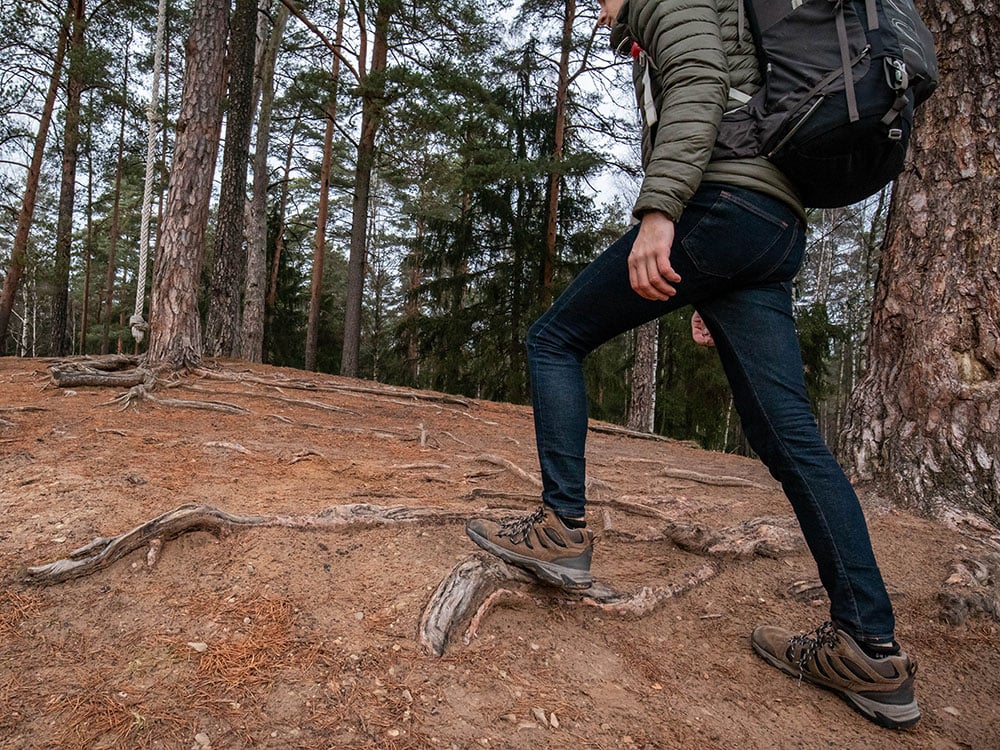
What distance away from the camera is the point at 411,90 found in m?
10.2

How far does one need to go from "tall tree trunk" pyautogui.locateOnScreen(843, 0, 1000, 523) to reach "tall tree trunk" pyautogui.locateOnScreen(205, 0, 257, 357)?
32.0ft

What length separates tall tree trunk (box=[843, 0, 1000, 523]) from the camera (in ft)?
9.07

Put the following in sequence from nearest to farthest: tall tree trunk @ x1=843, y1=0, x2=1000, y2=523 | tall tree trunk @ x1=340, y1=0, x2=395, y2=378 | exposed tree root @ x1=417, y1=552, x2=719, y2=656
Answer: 1. exposed tree root @ x1=417, y1=552, x2=719, y2=656
2. tall tree trunk @ x1=843, y1=0, x2=1000, y2=523
3. tall tree trunk @ x1=340, y1=0, x2=395, y2=378

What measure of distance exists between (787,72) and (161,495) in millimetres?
2807

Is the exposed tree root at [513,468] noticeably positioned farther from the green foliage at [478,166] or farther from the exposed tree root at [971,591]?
the green foliage at [478,166]

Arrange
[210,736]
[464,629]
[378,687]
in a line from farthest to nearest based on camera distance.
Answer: [464,629]
[378,687]
[210,736]

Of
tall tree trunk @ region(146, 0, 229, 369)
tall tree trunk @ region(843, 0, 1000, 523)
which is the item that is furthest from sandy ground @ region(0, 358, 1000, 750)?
tall tree trunk @ region(146, 0, 229, 369)

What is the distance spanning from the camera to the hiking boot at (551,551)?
6.05 ft

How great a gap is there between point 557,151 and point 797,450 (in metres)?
12.1

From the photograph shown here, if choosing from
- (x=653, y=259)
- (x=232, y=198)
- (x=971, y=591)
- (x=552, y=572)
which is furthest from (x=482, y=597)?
(x=232, y=198)

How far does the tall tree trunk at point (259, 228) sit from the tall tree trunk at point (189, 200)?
18.3 ft

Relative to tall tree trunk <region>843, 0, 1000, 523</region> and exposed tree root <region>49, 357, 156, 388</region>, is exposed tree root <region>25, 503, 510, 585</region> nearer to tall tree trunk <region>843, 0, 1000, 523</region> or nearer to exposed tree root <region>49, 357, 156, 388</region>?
tall tree trunk <region>843, 0, 1000, 523</region>

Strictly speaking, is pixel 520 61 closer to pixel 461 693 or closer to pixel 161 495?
pixel 161 495

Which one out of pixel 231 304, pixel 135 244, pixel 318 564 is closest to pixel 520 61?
pixel 231 304
